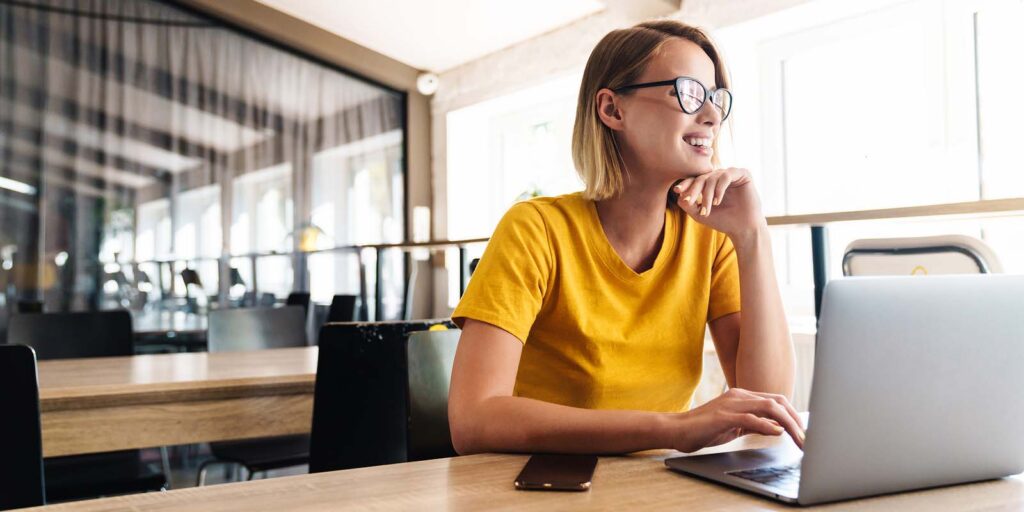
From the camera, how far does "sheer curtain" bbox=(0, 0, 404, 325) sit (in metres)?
5.76

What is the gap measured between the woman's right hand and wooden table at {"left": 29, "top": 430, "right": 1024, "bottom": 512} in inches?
3.4

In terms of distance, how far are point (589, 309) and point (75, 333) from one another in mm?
2000

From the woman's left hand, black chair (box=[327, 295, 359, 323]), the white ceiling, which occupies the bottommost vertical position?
black chair (box=[327, 295, 359, 323])

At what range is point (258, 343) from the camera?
2.81m

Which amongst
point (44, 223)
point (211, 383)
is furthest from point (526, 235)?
point (44, 223)

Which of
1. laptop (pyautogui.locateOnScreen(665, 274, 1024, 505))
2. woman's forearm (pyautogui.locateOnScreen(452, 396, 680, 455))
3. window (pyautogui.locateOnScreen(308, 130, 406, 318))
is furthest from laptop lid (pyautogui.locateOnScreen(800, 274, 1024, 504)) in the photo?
window (pyautogui.locateOnScreen(308, 130, 406, 318))

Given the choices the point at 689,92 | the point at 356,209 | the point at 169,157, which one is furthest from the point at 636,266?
the point at 356,209

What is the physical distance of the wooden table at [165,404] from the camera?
1.58m

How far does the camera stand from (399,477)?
33.0 inches

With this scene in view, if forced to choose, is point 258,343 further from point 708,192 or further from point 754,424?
point 754,424

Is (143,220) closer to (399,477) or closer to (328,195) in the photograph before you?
(328,195)

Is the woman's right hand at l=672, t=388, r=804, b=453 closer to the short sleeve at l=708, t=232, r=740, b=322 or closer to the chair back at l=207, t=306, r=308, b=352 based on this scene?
the short sleeve at l=708, t=232, r=740, b=322

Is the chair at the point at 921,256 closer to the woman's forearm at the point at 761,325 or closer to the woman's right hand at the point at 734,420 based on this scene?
the woman's forearm at the point at 761,325

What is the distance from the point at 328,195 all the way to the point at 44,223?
2119mm
